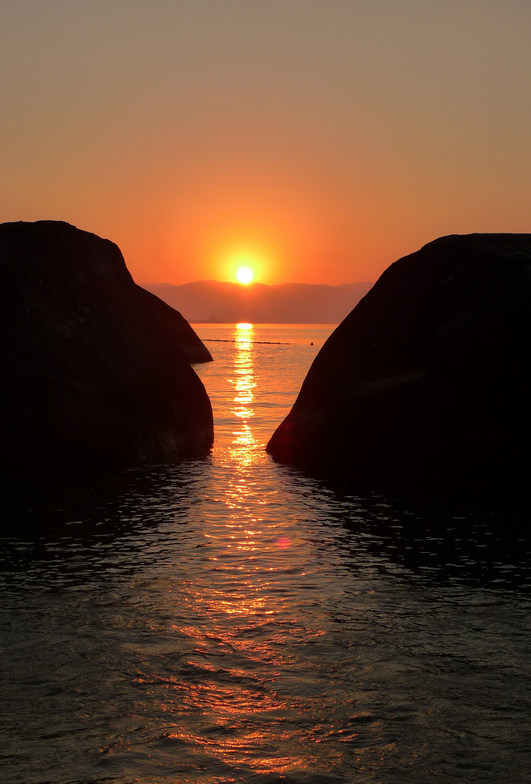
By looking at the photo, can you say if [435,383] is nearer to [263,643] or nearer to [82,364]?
[82,364]

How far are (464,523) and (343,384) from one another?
5.92 metres

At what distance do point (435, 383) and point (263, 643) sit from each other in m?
8.95

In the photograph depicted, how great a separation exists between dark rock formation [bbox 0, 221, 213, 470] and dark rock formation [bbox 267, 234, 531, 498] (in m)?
3.48

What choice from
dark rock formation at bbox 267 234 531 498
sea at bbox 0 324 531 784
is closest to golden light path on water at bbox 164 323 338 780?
sea at bbox 0 324 531 784

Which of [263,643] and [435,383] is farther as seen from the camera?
[435,383]

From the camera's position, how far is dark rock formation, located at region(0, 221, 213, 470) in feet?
54.4

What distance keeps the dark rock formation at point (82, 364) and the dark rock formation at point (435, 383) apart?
3.48 meters

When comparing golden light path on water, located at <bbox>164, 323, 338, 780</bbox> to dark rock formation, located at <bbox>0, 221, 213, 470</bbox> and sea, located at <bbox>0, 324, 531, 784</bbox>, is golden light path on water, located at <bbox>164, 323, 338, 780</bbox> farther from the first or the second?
dark rock formation, located at <bbox>0, 221, 213, 470</bbox>

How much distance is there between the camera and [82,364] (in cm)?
1778

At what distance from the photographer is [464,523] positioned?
1272 centimetres

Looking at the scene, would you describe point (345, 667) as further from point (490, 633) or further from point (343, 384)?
point (343, 384)

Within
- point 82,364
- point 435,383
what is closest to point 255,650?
point 435,383

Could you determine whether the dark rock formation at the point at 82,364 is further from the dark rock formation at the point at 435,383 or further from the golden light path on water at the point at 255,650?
the golden light path on water at the point at 255,650

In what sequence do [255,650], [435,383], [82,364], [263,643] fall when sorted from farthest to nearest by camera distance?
[82,364], [435,383], [263,643], [255,650]
